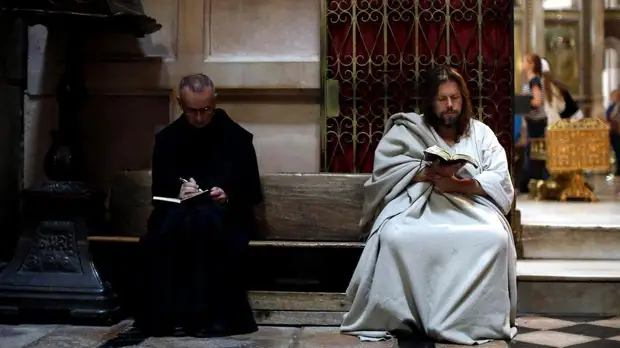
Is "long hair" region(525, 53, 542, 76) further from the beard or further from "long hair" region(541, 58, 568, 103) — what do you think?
the beard

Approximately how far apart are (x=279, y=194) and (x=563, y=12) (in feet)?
44.6

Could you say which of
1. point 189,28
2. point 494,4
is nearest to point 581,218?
point 494,4

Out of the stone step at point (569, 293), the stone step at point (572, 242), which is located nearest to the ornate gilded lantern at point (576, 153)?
the stone step at point (572, 242)

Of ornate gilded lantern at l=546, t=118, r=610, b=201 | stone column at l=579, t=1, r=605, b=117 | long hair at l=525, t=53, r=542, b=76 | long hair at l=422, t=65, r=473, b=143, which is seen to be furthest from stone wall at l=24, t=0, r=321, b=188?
stone column at l=579, t=1, r=605, b=117

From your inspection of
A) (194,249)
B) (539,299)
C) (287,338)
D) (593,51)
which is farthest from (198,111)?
(593,51)

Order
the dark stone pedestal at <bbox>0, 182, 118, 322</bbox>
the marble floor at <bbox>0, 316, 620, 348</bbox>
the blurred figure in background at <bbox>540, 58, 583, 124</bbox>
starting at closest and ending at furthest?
the marble floor at <bbox>0, 316, 620, 348</bbox> < the dark stone pedestal at <bbox>0, 182, 118, 322</bbox> < the blurred figure in background at <bbox>540, 58, 583, 124</bbox>

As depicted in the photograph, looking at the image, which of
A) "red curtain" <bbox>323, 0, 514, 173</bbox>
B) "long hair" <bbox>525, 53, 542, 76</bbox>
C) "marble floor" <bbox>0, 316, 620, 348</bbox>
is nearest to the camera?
"marble floor" <bbox>0, 316, 620, 348</bbox>

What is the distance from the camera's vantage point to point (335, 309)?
411 cm

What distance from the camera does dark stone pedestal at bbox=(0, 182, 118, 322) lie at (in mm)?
4105

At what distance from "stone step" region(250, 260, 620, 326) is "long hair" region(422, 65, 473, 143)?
99 cm

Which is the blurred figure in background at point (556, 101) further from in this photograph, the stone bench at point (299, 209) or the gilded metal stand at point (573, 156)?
the stone bench at point (299, 209)

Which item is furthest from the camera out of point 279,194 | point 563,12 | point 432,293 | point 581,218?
point 563,12

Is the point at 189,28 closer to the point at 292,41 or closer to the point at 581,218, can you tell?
the point at 292,41

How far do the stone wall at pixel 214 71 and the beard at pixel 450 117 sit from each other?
1.28 meters
